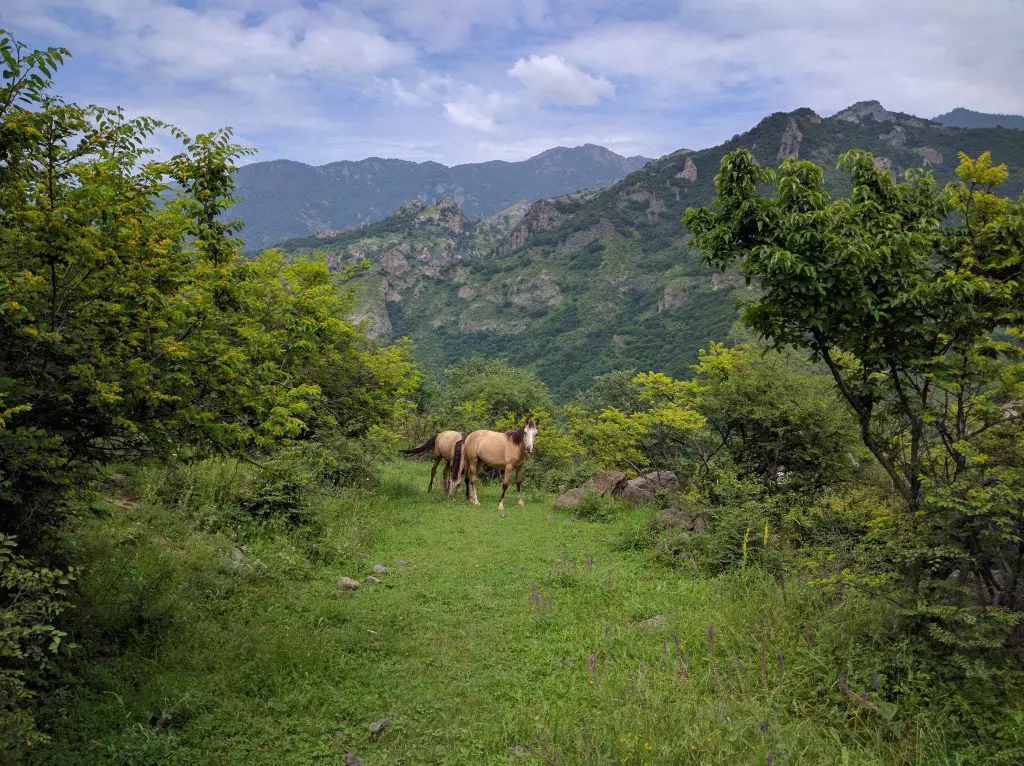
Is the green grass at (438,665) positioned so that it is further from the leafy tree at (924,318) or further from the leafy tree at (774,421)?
the leafy tree at (774,421)

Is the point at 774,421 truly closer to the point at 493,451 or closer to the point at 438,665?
the point at 493,451

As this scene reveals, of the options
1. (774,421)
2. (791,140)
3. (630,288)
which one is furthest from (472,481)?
(791,140)

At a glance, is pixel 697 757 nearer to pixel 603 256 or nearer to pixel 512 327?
pixel 512 327

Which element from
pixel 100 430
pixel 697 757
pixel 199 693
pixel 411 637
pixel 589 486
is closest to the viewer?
pixel 697 757

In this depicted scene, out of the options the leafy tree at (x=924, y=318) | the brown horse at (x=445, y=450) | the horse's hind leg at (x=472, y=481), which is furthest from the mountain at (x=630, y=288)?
the leafy tree at (x=924, y=318)

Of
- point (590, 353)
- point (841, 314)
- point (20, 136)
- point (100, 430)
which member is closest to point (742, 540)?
point (841, 314)

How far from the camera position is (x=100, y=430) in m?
4.25

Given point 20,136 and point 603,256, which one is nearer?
point 20,136

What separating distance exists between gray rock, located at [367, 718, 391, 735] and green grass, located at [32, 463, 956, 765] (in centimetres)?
8

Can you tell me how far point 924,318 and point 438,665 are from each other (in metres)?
6.11

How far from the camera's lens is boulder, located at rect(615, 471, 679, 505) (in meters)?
14.9

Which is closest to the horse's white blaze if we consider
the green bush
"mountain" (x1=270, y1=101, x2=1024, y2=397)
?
the green bush

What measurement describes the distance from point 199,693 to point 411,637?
239cm

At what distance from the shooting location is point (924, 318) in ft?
16.9
